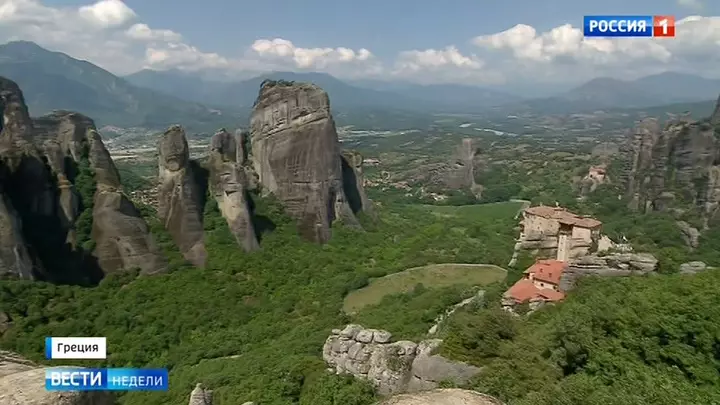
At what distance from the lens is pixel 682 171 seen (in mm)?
59344

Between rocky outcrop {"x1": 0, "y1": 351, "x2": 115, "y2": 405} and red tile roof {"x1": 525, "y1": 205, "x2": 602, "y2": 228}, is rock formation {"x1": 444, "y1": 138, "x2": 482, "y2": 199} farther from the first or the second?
rocky outcrop {"x1": 0, "y1": 351, "x2": 115, "y2": 405}

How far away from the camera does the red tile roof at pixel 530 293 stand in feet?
71.1

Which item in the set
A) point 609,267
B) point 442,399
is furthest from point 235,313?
point 442,399

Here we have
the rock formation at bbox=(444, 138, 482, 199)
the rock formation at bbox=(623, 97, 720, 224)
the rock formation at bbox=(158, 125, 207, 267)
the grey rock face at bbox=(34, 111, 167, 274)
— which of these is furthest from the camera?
the rock formation at bbox=(444, 138, 482, 199)

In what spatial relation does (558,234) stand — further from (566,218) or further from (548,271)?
(548,271)

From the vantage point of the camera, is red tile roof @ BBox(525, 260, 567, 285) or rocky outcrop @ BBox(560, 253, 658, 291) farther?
red tile roof @ BBox(525, 260, 567, 285)

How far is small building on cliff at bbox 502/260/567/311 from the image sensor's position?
71.3ft

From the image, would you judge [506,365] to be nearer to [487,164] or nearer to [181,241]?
[181,241]

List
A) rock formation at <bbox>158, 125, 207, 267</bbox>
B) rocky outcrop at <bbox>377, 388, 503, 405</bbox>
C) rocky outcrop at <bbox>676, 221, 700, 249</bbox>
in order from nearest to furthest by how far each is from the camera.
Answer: rocky outcrop at <bbox>377, 388, 503, 405</bbox> → rock formation at <bbox>158, 125, 207, 267</bbox> → rocky outcrop at <bbox>676, 221, 700, 249</bbox>

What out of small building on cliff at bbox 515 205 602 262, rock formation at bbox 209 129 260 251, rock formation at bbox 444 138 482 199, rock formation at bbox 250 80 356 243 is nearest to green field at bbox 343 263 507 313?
small building on cliff at bbox 515 205 602 262

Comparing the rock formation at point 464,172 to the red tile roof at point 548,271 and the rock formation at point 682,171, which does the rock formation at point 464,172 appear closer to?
the rock formation at point 682,171

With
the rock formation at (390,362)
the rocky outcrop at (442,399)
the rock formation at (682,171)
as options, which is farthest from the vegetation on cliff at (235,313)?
the rock formation at (682,171)

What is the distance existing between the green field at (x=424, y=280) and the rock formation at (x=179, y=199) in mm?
8598
